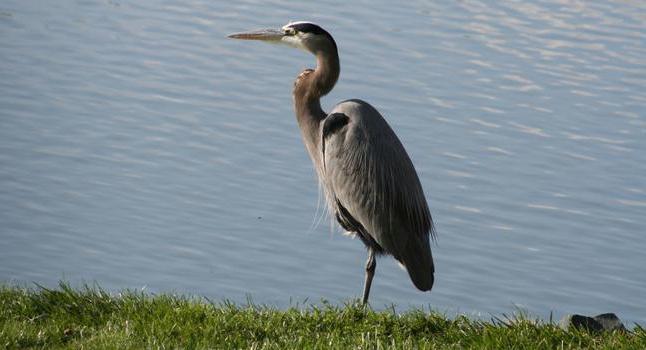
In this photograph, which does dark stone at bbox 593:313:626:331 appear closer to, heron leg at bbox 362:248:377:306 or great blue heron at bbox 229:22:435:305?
great blue heron at bbox 229:22:435:305

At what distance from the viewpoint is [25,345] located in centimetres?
597

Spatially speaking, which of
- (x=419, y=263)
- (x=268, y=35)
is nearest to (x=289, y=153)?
(x=268, y=35)

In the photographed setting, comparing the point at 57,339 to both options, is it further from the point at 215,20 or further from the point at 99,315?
the point at 215,20

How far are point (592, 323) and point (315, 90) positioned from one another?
8.08 ft

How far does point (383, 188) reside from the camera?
7836 millimetres

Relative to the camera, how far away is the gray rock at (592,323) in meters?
6.56

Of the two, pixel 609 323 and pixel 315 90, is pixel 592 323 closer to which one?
pixel 609 323

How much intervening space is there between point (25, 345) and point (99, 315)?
667mm

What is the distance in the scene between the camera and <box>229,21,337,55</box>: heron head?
27.3 ft

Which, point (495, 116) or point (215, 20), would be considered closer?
point (495, 116)

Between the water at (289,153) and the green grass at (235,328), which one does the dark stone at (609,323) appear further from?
the water at (289,153)

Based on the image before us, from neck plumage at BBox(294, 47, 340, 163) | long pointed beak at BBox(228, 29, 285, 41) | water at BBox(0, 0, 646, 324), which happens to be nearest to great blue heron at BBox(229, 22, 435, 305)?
neck plumage at BBox(294, 47, 340, 163)

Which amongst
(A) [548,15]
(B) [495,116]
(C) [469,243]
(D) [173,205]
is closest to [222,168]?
(D) [173,205]

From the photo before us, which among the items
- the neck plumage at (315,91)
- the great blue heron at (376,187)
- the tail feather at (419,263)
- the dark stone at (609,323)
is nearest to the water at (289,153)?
the neck plumage at (315,91)
